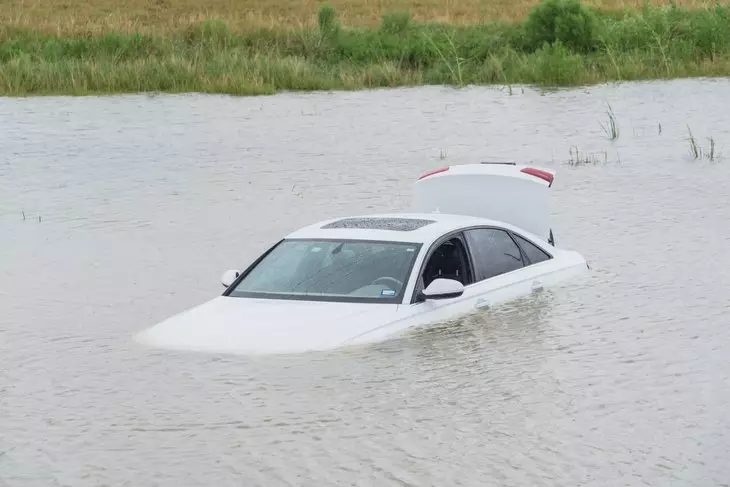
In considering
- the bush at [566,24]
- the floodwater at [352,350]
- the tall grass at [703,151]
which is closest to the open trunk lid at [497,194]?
the floodwater at [352,350]

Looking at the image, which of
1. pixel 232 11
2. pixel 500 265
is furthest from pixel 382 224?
pixel 232 11

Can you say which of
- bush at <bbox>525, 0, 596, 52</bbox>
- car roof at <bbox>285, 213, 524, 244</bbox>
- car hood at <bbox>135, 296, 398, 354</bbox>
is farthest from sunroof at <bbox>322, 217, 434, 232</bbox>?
bush at <bbox>525, 0, 596, 52</bbox>

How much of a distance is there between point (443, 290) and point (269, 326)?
4.23 ft

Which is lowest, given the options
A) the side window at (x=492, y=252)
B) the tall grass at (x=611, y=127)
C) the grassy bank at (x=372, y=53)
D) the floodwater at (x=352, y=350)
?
the grassy bank at (x=372, y=53)

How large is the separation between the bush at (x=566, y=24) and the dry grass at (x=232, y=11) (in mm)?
8371

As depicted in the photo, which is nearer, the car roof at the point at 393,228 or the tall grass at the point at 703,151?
the car roof at the point at 393,228

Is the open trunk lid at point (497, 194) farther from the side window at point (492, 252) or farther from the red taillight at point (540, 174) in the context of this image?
the side window at point (492, 252)

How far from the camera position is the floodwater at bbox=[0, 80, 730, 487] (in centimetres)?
972

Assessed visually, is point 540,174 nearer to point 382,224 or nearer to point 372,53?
point 382,224

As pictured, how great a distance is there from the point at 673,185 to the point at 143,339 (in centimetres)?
1382

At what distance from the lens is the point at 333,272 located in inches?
485

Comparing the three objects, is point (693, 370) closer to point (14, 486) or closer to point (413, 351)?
point (413, 351)

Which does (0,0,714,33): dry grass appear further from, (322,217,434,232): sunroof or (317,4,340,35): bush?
(322,217,434,232): sunroof

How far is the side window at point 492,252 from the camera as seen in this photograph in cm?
1303
